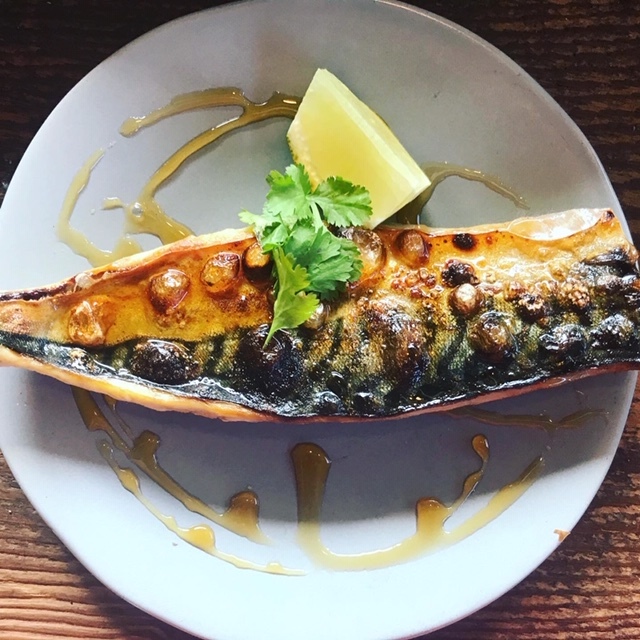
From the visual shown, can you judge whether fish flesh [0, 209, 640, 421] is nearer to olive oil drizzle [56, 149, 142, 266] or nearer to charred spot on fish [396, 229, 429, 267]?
charred spot on fish [396, 229, 429, 267]

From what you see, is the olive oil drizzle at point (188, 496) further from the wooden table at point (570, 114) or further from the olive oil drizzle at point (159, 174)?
the olive oil drizzle at point (159, 174)

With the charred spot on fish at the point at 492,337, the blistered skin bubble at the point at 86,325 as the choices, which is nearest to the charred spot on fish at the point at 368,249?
the charred spot on fish at the point at 492,337

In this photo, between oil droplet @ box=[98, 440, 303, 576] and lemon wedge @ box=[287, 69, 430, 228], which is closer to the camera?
lemon wedge @ box=[287, 69, 430, 228]

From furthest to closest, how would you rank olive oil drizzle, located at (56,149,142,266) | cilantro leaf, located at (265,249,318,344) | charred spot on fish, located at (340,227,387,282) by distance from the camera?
olive oil drizzle, located at (56,149,142,266)
charred spot on fish, located at (340,227,387,282)
cilantro leaf, located at (265,249,318,344)

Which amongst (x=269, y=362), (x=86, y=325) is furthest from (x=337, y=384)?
(x=86, y=325)

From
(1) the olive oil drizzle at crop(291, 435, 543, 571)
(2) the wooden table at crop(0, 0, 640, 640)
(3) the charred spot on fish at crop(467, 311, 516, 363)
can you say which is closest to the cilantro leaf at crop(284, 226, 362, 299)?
(3) the charred spot on fish at crop(467, 311, 516, 363)

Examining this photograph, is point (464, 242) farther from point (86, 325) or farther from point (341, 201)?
point (86, 325)
